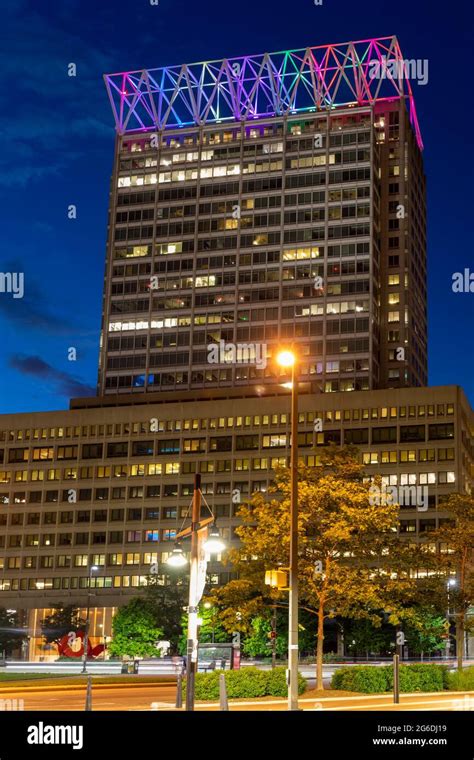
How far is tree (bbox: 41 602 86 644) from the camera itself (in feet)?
445

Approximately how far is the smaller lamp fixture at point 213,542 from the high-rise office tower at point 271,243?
137 m

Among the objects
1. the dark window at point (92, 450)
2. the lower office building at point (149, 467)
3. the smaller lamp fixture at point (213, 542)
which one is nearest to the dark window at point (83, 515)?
the lower office building at point (149, 467)

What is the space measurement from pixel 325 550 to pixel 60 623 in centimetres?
9539

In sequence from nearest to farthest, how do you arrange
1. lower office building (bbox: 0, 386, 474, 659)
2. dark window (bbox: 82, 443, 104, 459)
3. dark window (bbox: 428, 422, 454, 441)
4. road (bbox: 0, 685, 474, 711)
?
road (bbox: 0, 685, 474, 711), dark window (bbox: 428, 422, 454, 441), lower office building (bbox: 0, 386, 474, 659), dark window (bbox: 82, 443, 104, 459)

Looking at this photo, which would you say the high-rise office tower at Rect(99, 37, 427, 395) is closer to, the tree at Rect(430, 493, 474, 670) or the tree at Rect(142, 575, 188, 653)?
the tree at Rect(142, 575, 188, 653)

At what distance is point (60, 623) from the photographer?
137 metres

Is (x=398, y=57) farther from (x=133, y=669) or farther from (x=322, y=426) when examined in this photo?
(x=133, y=669)

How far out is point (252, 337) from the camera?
576 feet

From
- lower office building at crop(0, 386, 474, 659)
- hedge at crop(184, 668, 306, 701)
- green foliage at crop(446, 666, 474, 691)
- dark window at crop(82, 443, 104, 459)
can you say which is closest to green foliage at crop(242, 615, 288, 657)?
lower office building at crop(0, 386, 474, 659)

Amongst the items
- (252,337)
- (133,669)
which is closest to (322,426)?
(252,337)

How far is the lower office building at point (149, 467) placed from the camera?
146125 millimetres

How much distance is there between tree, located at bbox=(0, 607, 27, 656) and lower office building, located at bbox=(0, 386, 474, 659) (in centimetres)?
328

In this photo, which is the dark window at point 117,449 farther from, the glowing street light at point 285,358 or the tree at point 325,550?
the glowing street light at point 285,358

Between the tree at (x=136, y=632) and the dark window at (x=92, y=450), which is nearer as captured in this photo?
the tree at (x=136, y=632)
